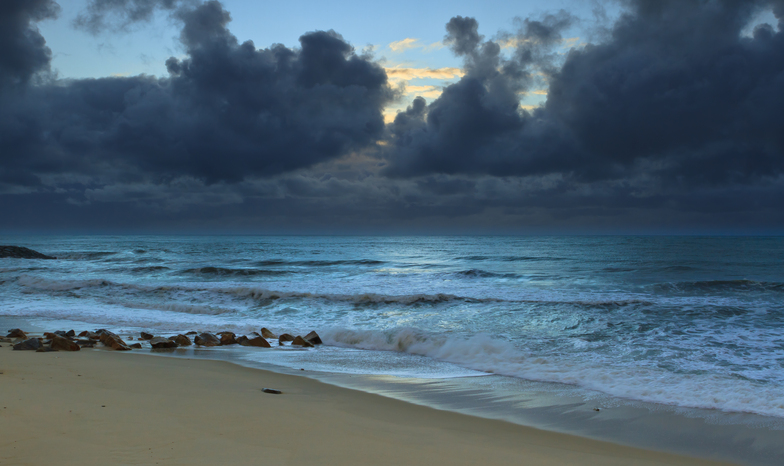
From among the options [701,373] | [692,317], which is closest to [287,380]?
[701,373]

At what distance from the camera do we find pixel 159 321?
11922mm

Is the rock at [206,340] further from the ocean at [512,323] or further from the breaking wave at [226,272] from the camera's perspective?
the breaking wave at [226,272]

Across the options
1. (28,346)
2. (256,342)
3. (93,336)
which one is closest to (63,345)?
(28,346)

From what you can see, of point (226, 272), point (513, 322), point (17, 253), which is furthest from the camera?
point (17, 253)

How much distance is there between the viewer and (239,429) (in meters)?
3.79

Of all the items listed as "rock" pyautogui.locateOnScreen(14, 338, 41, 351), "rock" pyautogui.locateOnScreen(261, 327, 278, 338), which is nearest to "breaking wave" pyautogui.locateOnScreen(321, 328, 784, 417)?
"rock" pyautogui.locateOnScreen(261, 327, 278, 338)

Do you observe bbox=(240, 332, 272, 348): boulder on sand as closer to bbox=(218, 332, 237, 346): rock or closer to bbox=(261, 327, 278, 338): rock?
bbox=(218, 332, 237, 346): rock

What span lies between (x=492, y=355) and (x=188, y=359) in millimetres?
5661

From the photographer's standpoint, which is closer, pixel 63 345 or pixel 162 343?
pixel 63 345

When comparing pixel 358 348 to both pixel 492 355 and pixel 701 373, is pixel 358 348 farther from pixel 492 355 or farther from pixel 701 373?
pixel 701 373

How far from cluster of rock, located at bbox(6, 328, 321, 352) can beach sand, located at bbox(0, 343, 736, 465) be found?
2231mm

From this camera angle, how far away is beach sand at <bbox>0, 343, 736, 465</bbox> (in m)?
3.20

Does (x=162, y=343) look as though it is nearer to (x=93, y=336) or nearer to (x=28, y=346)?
(x=93, y=336)

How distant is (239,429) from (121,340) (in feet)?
20.6
